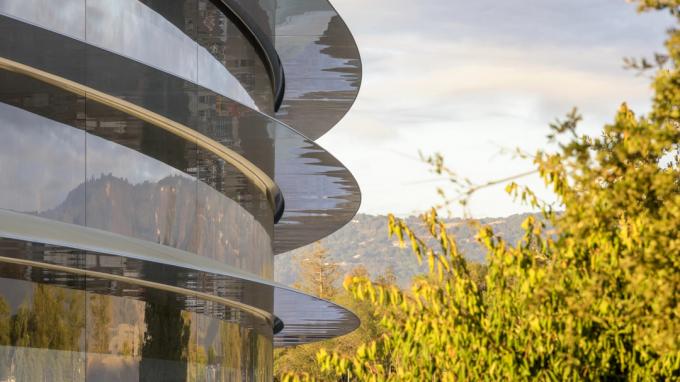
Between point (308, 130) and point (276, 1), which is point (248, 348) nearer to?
point (276, 1)

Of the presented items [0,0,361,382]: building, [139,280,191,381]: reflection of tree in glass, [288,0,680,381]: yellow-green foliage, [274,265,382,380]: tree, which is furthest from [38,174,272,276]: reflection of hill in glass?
[274,265,382,380]: tree

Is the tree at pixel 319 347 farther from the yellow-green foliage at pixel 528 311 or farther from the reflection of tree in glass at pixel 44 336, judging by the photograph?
the yellow-green foliage at pixel 528 311

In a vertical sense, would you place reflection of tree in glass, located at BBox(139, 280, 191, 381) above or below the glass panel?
below

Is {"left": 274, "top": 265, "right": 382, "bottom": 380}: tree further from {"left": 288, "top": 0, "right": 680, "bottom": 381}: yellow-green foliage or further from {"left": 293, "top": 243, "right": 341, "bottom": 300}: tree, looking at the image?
{"left": 288, "top": 0, "right": 680, "bottom": 381}: yellow-green foliage

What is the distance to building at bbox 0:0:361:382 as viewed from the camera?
12.1 meters

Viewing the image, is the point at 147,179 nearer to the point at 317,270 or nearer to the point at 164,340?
the point at 164,340

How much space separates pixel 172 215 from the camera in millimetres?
15883

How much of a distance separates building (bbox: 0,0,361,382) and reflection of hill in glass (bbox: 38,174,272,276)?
3 cm

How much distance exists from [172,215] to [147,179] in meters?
0.98

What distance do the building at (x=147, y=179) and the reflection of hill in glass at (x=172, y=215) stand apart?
0.03m

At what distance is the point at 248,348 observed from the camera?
65.3 feet

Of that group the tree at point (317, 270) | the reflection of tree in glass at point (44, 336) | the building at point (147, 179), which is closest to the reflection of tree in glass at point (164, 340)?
the building at point (147, 179)

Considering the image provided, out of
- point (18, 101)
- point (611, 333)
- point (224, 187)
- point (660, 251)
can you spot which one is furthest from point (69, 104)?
point (660, 251)

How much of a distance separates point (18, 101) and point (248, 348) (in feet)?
29.0
